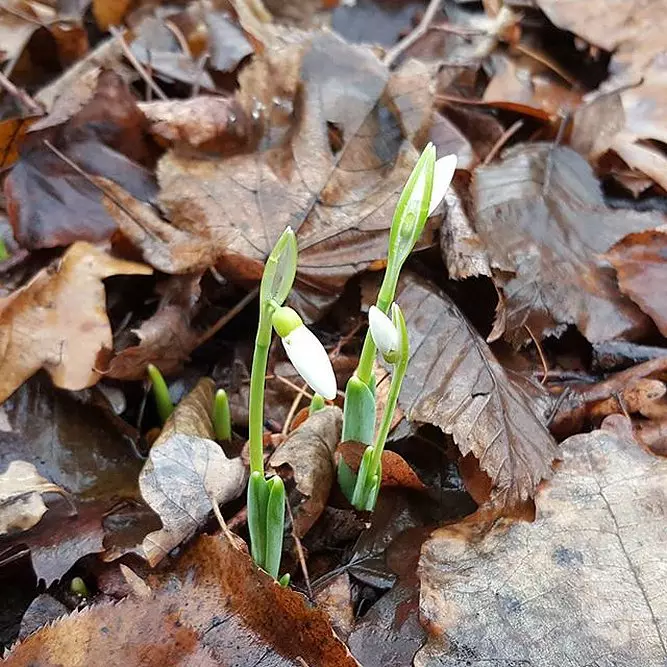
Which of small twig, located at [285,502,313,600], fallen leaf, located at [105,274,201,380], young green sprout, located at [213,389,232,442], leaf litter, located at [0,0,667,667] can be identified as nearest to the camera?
leaf litter, located at [0,0,667,667]

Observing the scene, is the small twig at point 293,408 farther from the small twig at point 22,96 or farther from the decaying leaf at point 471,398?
the small twig at point 22,96

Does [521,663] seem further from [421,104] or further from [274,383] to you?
[421,104]

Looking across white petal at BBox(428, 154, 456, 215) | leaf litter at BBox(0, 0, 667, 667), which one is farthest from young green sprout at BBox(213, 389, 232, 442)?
white petal at BBox(428, 154, 456, 215)

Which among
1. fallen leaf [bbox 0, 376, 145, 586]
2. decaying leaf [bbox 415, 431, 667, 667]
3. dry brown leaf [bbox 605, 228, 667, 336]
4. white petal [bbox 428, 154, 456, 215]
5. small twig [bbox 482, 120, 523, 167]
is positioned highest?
white petal [bbox 428, 154, 456, 215]

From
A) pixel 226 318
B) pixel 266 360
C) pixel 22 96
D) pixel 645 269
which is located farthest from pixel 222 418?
pixel 22 96

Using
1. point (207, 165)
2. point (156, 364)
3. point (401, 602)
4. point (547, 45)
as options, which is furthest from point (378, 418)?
point (547, 45)

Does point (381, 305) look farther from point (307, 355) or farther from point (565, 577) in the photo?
point (565, 577)

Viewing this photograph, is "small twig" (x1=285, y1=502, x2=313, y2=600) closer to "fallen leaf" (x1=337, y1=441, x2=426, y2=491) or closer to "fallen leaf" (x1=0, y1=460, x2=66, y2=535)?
"fallen leaf" (x1=337, y1=441, x2=426, y2=491)
